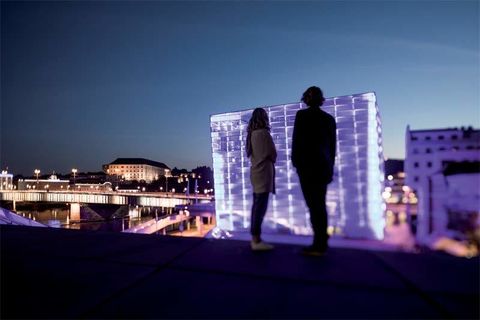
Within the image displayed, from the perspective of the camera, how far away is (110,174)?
131 m

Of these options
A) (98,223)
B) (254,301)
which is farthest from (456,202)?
(98,223)

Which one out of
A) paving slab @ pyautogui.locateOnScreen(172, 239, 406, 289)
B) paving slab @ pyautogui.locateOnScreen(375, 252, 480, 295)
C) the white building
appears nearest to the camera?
paving slab @ pyautogui.locateOnScreen(375, 252, 480, 295)

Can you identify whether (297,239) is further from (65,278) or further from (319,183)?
(65,278)

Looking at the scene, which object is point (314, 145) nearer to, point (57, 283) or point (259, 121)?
point (259, 121)

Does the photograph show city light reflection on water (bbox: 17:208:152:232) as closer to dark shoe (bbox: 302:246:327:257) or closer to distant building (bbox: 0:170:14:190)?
distant building (bbox: 0:170:14:190)

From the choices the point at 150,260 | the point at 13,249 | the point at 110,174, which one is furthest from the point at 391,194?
the point at 110,174

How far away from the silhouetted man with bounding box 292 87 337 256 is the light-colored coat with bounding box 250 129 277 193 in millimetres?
339

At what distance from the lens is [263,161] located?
11.0ft

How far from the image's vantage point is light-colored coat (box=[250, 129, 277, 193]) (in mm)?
3299

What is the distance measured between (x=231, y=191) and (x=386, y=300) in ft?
11.0

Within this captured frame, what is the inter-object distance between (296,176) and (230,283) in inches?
104

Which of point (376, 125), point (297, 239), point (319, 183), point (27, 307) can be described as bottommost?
point (297, 239)

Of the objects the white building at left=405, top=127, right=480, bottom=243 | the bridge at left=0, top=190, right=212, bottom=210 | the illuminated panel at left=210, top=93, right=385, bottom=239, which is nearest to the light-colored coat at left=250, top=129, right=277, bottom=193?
the illuminated panel at left=210, top=93, right=385, bottom=239

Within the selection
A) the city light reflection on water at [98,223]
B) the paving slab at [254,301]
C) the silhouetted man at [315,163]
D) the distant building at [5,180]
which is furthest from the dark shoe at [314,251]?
the distant building at [5,180]
